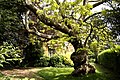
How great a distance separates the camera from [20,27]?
76.4 ft

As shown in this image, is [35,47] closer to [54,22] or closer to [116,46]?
[54,22]

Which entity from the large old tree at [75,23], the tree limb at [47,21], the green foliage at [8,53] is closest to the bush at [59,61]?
the large old tree at [75,23]

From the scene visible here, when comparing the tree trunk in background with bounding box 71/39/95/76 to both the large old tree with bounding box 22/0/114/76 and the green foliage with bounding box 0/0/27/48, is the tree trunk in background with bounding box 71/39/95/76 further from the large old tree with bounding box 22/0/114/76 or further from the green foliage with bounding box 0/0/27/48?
the green foliage with bounding box 0/0/27/48

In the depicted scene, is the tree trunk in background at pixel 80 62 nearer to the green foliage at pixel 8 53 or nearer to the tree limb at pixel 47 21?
the tree limb at pixel 47 21

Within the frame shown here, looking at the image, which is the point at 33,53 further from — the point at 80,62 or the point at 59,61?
the point at 80,62

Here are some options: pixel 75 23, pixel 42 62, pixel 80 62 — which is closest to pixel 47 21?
pixel 75 23

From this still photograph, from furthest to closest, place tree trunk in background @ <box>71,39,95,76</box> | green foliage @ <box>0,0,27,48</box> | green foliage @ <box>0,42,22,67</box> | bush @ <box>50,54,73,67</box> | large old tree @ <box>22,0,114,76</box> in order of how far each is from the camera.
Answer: bush @ <box>50,54,73,67</box>, green foliage @ <box>0,0,27,48</box>, tree trunk in background @ <box>71,39,95,76</box>, large old tree @ <box>22,0,114,76</box>, green foliage @ <box>0,42,22,67</box>

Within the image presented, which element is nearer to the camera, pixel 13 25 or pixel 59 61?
pixel 13 25

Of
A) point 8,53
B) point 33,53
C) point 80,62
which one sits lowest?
point 80,62

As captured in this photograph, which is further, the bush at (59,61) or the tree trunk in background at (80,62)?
the bush at (59,61)

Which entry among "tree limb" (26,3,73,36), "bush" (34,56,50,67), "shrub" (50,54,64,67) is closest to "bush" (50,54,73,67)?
"shrub" (50,54,64,67)

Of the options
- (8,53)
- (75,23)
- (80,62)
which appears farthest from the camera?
(80,62)

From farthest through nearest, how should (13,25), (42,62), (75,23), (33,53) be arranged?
(33,53), (42,62), (13,25), (75,23)

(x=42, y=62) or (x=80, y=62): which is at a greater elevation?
(x=80, y=62)
